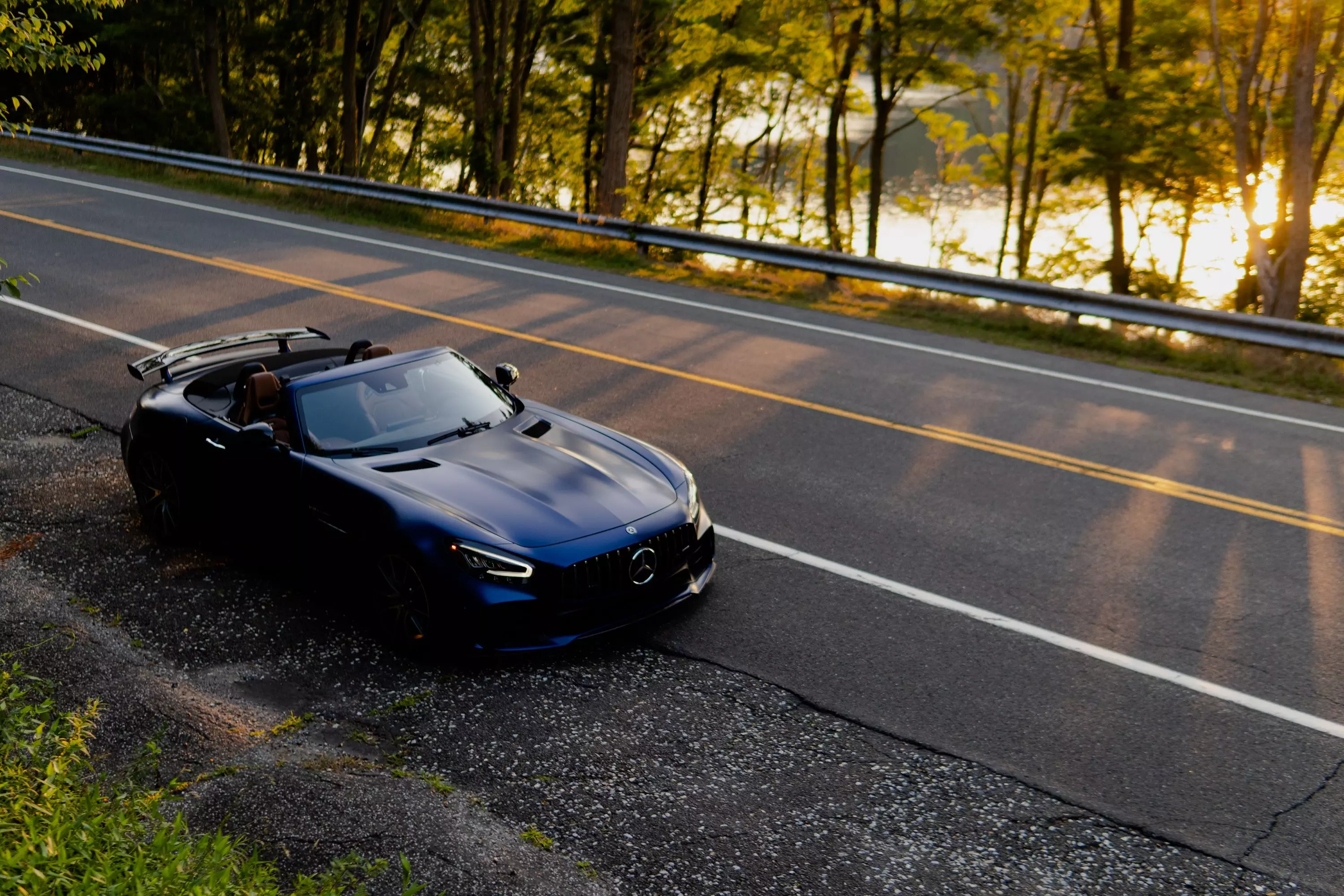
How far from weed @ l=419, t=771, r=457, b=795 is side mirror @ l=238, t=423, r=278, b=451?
96.7 inches

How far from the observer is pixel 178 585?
22.7 feet

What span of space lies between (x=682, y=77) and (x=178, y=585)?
85.9ft

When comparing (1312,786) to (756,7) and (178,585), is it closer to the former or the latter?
(178,585)

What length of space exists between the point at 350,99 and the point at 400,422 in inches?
1036

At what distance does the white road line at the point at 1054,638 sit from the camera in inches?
226

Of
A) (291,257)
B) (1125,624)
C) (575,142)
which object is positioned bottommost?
(1125,624)

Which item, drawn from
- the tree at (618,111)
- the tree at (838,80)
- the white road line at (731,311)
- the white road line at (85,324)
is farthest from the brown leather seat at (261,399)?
the tree at (838,80)

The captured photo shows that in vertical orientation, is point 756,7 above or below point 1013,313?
above

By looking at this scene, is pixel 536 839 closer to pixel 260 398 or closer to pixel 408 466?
pixel 408 466

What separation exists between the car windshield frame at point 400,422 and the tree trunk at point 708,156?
105ft

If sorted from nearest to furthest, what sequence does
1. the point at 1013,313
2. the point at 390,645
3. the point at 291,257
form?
the point at 390,645 → the point at 1013,313 → the point at 291,257

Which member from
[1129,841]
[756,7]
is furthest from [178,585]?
[756,7]

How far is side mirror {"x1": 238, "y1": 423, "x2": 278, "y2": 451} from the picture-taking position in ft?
21.6

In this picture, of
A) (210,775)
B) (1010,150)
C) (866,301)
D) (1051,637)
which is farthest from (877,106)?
(210,775)
